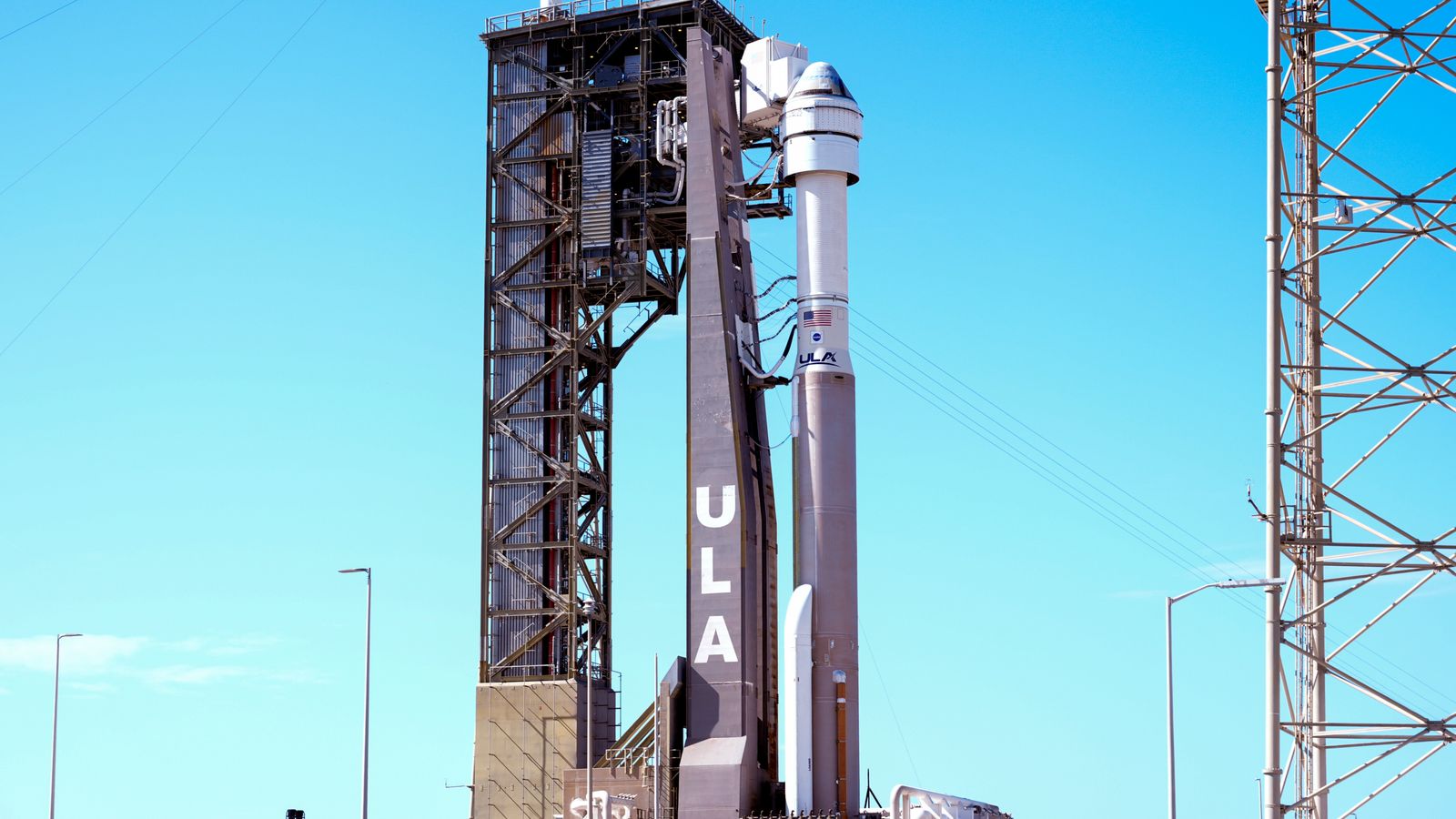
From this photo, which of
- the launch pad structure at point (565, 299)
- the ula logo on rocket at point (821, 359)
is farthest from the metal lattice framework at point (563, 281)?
the ula logo on rocket at point (821, 359)

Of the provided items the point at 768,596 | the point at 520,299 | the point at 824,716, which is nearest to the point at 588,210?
the point at 520,299

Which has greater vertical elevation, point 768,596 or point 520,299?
point 520,299

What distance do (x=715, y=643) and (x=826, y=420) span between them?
784 cm

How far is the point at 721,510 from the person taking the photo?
65000 mm

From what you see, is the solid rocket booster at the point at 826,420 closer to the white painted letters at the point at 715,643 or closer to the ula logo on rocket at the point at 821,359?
the ula logo on rocket at the point at 821,359

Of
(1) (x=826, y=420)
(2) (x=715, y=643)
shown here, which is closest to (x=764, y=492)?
(1) (x=826, y=420)

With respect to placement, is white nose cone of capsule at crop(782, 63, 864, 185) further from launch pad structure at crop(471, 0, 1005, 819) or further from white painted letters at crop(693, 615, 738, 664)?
white painted letters at crop(693, 615, 738, 664)

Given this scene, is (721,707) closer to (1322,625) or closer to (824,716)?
(824,716)

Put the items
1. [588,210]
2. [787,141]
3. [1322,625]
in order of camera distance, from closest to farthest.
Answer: [1322,625] < [787,141] < [588,210]

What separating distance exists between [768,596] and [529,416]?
1157 cm

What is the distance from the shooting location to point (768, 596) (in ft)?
219

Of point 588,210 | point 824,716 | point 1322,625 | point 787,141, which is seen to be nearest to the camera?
point 1322,625

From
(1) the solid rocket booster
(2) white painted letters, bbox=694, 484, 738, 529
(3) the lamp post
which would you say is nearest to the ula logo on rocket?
(1) the solid rocket booster

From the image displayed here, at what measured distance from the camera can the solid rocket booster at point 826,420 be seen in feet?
203
